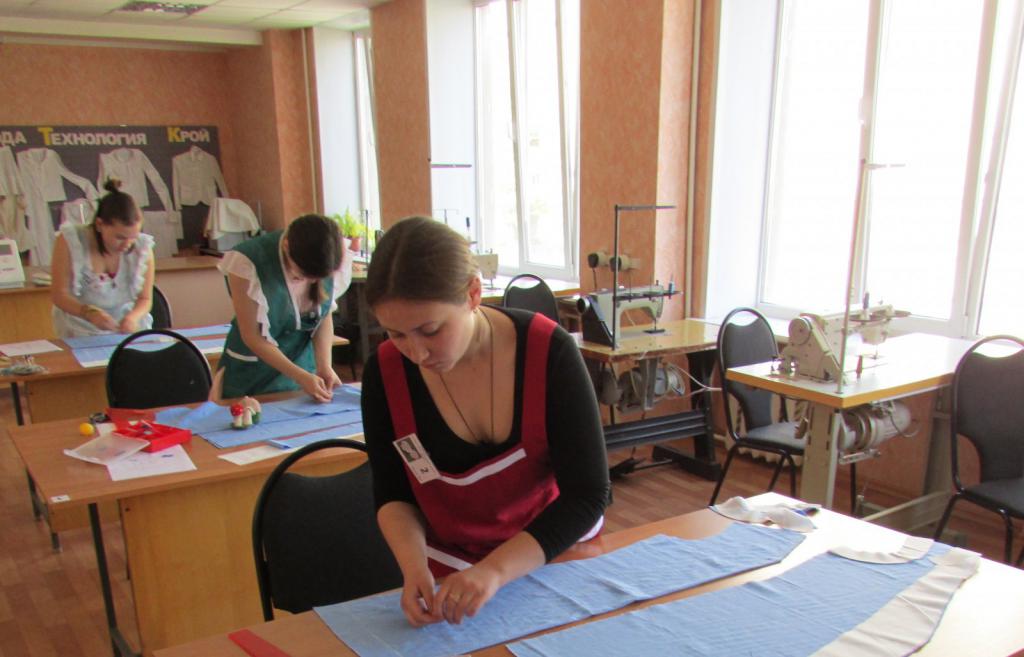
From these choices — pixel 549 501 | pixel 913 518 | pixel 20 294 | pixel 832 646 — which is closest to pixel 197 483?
pixel 549 501

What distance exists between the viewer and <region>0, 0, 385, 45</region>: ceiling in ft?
19.6

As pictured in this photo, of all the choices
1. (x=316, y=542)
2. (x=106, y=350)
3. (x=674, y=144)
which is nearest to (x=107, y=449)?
(x=316, y=542)

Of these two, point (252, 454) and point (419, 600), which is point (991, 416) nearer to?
point (419, 600)

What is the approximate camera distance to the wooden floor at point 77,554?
2502 mm

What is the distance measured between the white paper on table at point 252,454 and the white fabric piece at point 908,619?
1436 mm

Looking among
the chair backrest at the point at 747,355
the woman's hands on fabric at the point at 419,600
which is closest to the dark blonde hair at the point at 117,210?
the chair backrest at the point at 747,355

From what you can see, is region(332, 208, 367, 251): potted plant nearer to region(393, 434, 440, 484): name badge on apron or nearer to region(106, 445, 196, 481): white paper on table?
region(106, 445, 196, 481): white paper on table

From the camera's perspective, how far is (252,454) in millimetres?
2020

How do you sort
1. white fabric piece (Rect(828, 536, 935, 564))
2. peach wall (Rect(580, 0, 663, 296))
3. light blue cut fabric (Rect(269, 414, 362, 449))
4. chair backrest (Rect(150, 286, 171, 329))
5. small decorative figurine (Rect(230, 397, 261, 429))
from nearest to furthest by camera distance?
white fabric piece (Rect(828, 536, 935, 564))
light blue cut fabric (Rect(269, 414, 362, 449))
small decorative figurine (Rect(230, 397, 261, 429))
chair backrest (Rect(150, 286, 171, 329))
peach wall (Rect(580, 0, 663, 296))

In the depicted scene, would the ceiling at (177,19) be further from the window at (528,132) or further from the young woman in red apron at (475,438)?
the young woman in red apron at (475,438)

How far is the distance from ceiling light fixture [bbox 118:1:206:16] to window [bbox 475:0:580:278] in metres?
2.35

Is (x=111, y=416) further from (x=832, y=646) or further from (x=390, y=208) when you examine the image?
(x=390, y=208)

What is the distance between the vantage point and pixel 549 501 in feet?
4.56

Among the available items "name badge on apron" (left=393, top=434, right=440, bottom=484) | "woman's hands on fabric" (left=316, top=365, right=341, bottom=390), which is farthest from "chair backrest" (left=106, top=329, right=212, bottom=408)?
"name badge on apron" (left=393, top=434, right=440, bottom=484)
